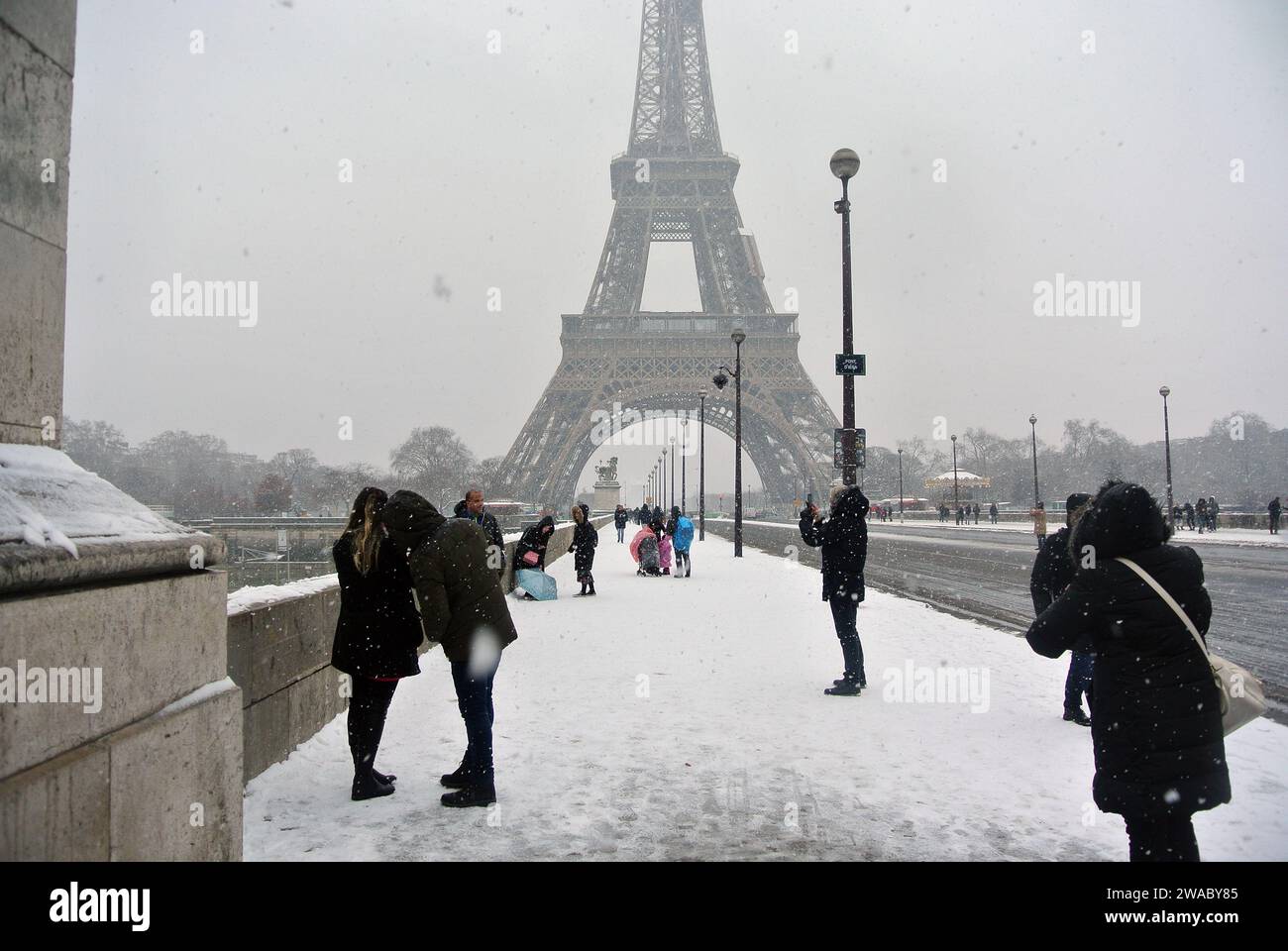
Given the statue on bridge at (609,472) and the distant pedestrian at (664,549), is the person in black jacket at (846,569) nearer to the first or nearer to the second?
the distant pedestrian at (664,549)

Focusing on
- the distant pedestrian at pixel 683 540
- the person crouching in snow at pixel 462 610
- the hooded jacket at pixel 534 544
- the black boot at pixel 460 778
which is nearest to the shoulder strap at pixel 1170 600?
the person crouching in snow at pixel 462 610

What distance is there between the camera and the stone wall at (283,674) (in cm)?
464

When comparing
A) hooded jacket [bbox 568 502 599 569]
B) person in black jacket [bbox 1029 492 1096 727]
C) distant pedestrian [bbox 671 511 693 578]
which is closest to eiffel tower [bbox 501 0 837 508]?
distant pedestrian [bbox 671 511 693 578]

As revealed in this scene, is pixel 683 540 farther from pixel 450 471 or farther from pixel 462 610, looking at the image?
pixel 450 471

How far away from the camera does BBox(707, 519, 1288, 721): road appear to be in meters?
8.70

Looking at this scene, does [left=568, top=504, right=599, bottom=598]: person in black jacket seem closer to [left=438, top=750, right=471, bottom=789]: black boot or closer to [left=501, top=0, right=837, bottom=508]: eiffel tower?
[left=438, top=750, right=471, bottom=789]: black boot

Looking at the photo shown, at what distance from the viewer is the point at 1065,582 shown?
227 inches

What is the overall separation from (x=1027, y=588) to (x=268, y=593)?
13890mm

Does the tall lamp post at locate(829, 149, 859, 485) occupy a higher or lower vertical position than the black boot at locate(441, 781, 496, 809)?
higher

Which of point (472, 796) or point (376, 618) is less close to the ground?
point (376, 618)

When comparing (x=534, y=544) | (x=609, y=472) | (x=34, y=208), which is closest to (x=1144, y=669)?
(x=34, y=208)

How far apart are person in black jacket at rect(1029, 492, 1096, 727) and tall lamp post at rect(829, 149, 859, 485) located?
14.6 feet

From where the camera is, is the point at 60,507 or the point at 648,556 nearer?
the point at 60,507

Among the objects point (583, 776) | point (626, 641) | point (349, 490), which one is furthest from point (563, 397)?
point (583, 776)
